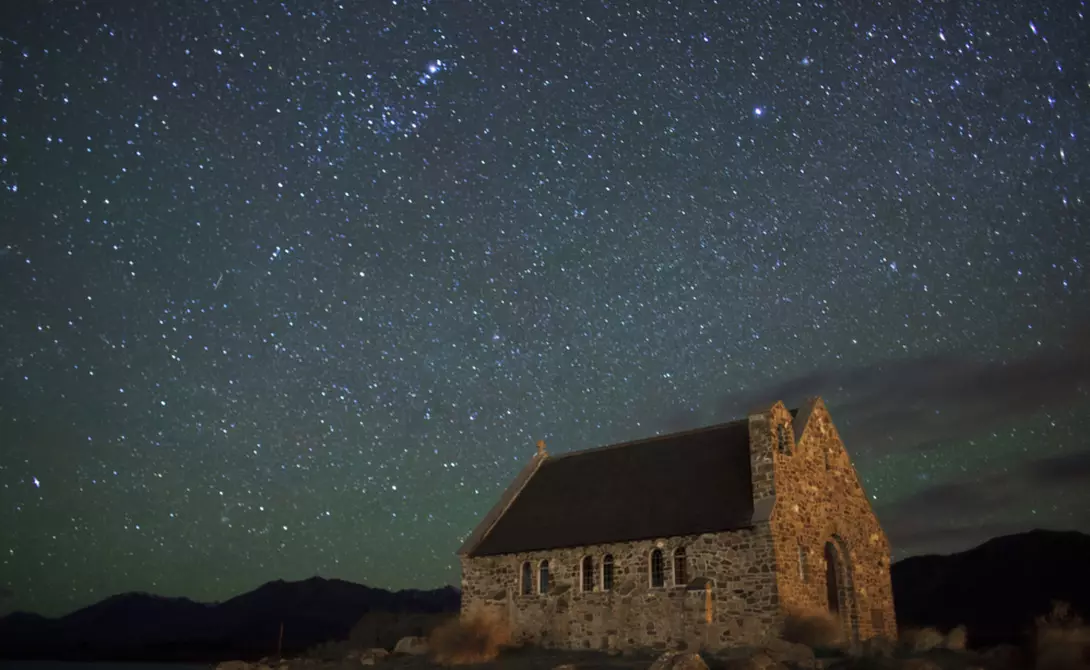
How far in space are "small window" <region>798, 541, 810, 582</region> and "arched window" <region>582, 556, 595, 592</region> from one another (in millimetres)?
8034

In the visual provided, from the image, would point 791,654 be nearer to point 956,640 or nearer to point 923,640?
point 923,640

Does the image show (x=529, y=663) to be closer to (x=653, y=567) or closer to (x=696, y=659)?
(x=653, y=567)

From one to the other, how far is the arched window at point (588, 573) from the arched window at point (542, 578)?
7.17 ft

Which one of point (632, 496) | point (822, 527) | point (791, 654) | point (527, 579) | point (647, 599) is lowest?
point (791, 654)

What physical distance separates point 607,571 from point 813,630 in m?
8.75

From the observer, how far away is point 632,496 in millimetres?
36750

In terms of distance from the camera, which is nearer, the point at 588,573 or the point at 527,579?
the point at 588,573

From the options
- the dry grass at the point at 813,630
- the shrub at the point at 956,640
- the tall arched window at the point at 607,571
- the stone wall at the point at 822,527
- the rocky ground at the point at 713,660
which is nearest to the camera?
the rocky ground at the point at 713,660

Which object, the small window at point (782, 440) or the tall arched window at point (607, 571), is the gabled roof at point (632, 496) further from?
the small window at point (782, 440)

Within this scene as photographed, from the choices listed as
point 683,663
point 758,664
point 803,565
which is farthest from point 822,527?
point 683,663

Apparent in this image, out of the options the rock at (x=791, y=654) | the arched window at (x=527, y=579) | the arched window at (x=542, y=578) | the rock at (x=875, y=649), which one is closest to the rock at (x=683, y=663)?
the rock at (x=791, y=654)

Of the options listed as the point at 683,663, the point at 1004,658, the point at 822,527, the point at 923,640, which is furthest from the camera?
the point at 822,527

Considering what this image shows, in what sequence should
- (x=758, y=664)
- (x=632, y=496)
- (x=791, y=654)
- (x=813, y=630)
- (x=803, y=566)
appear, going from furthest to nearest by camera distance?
(x=632, y=496) → (x=803, y=566) → (x=813, y=630) → (x=791, y=654) → (x=758, y=664)

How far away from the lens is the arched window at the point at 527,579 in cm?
3703
